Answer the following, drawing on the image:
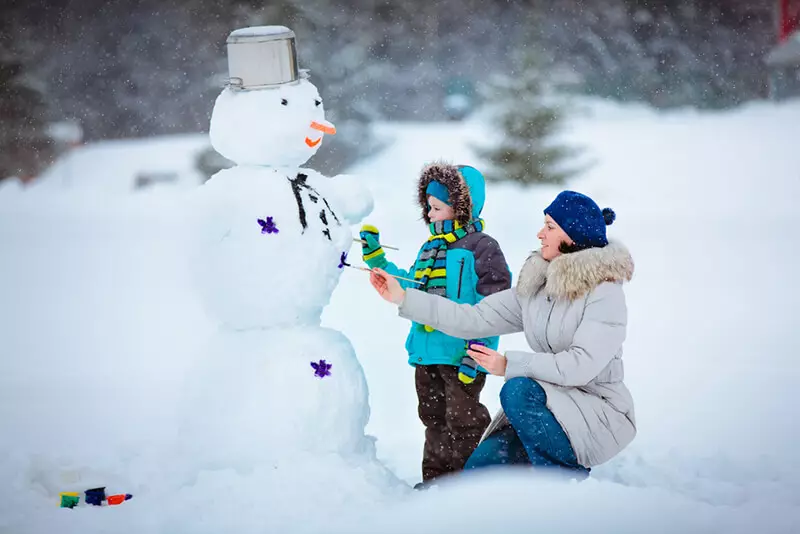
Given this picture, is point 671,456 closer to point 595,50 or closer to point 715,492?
point 715,492

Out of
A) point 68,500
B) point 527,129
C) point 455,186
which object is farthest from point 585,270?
point 527,129

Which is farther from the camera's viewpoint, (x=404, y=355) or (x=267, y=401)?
(x=404, y=355)

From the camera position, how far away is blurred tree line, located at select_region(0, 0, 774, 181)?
1570 centimetres

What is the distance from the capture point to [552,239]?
307 centimetres

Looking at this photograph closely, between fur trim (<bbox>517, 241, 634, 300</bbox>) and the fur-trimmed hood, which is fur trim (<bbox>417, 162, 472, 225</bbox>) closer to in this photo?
the fur-trimmed hood

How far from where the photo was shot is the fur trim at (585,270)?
115 inches

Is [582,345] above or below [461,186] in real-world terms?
below

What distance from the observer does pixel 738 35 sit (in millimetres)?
16328

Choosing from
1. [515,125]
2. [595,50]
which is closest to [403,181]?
[515,125]

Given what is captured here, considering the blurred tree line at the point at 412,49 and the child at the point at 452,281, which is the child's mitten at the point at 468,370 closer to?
the child at the point at 452,281

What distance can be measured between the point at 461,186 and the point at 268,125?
2.50 feet

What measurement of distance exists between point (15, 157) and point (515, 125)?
8339 millimetres

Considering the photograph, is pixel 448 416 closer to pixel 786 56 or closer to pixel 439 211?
pixel 439 211

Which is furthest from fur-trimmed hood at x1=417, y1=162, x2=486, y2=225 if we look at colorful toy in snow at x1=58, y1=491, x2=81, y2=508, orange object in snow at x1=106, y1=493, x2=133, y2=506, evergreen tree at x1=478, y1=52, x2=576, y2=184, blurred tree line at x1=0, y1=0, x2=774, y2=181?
blurred tree line at x1=0, y1=0, x2=774, y2=181
